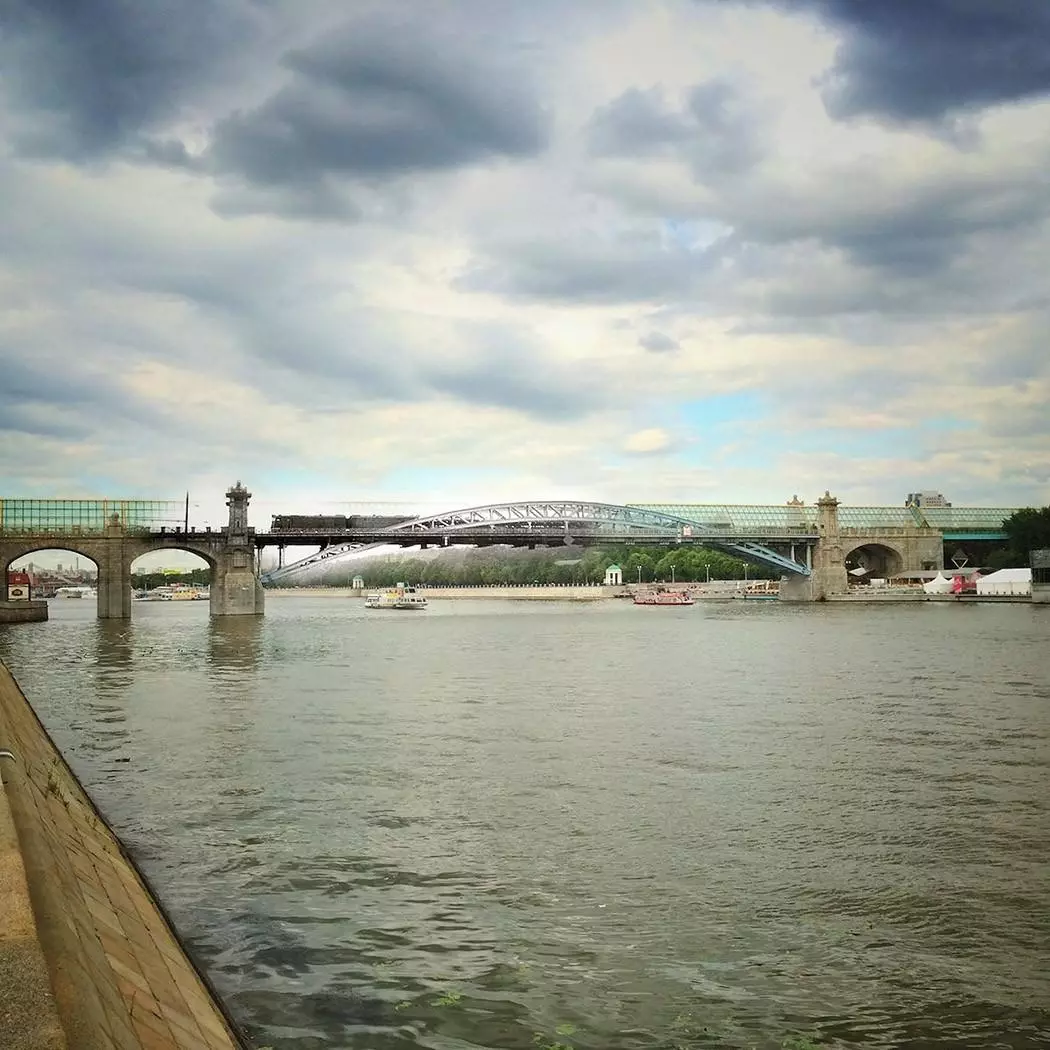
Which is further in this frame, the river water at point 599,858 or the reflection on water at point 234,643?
the reflection on water at point 234,643

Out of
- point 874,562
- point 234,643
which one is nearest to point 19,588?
point 234,643

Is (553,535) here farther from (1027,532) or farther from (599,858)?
(599,858)

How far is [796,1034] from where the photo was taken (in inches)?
281

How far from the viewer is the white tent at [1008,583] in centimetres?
10062

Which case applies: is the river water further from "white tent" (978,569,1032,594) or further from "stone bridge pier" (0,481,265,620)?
"white tent" (978,569,1032,594)

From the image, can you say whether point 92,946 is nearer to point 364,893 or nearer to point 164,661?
point 364,893

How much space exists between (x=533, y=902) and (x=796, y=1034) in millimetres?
3387

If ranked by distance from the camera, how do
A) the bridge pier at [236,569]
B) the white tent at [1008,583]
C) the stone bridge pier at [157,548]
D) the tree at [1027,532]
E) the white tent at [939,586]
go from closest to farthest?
the stone bridge pier at [157,548] < the bridge pier at [236,569] < the white tent at [1008,583] < the white tent at [939,586] < the tree at [1027,532]

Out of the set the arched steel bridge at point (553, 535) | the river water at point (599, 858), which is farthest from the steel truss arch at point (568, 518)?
the river water at point (599, 858)

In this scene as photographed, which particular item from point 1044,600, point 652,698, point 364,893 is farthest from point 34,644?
point 1044,600

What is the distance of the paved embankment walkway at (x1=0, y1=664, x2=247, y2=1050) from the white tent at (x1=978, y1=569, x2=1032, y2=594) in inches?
4084

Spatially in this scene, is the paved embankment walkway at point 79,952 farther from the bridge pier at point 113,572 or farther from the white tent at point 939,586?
the white tent at point 939,586

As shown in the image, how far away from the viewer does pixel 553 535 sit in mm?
103125

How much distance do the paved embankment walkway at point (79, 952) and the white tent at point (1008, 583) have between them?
104 metres
